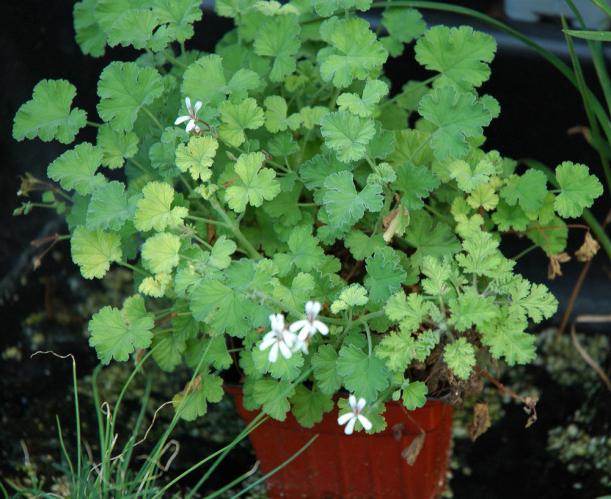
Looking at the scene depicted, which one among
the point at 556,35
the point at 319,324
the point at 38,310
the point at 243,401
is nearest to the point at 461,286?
the point at 319,324

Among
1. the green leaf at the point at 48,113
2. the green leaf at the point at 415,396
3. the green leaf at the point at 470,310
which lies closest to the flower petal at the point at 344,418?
the green leaf at the point at 415,396

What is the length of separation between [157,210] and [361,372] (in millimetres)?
412

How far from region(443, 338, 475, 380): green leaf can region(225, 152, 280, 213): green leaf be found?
37 cm

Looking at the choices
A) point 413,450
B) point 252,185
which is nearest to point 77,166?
point 252,185

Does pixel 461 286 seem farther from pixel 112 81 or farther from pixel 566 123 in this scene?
pixel 566 123

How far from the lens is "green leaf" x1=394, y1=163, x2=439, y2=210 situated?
1.60 m

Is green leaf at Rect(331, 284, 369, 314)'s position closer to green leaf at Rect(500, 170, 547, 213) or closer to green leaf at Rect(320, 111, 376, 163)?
green leaf at Rect(320, 111, 376, 163)

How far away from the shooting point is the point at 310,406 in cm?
165

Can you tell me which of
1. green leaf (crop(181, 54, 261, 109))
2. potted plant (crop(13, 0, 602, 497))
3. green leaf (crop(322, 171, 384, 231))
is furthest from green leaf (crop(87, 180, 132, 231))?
green leaf (crop(322, 171, 384, 231))

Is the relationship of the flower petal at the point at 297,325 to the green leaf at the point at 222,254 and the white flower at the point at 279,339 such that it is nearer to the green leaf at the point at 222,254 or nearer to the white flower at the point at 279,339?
the white flower at the point at 279,339

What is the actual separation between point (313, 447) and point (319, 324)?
495 millimetres

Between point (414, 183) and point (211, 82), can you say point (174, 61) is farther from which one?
point (414, 183)

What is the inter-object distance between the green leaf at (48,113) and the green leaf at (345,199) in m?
0.47

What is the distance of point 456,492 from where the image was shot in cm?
201
